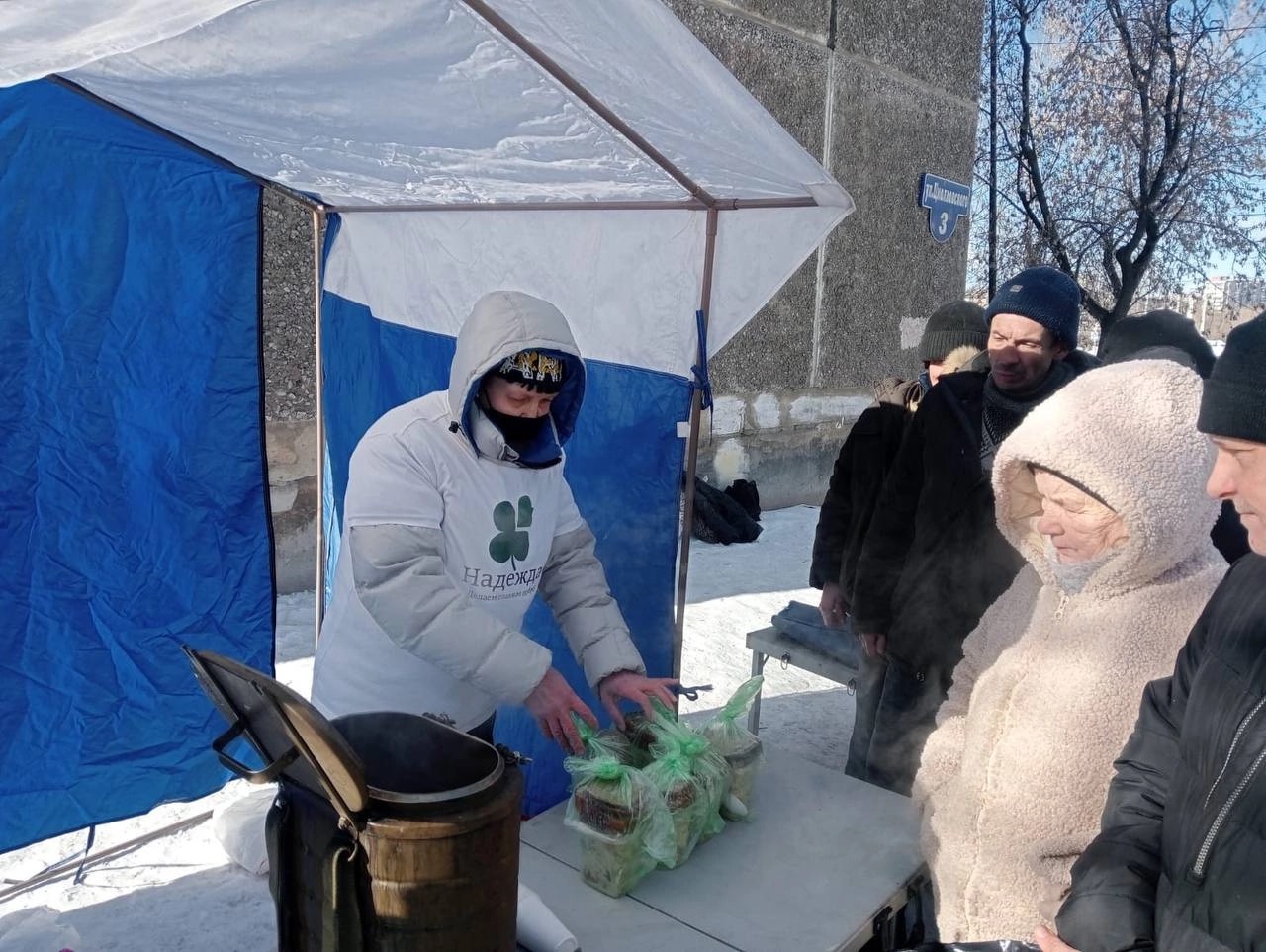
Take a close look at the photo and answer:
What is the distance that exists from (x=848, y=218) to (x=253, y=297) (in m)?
6.95

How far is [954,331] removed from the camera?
3.36 metres

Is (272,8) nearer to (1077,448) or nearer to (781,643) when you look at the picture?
(1077,448)

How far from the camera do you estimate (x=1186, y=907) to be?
1159 millimetres

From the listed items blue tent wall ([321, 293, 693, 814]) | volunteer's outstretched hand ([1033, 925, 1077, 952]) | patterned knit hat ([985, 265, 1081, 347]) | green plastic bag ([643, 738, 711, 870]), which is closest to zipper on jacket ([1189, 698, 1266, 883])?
volunteer's outstretched hand ([1033, 925, 1077, 952])

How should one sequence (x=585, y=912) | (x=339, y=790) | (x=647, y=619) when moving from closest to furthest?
(x=339, y=790) < (x=585, y=912) < (x=647, y=619)

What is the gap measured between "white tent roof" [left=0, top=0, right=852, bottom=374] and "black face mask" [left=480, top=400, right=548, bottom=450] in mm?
665

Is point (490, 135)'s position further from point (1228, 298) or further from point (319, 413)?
point (1228, 298)

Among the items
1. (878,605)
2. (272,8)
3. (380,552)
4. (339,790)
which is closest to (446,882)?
(339,790)

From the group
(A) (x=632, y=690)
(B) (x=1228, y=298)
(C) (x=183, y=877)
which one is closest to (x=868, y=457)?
(A) (x=632, y=690)

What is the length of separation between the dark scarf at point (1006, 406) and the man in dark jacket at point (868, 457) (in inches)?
28.1

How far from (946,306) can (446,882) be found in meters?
2.86

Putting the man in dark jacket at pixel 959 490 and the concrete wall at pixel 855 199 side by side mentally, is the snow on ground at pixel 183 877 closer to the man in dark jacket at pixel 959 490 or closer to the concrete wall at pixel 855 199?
the man in dark jacket at pixel 959 490

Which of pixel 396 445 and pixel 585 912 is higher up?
pixel 396 445

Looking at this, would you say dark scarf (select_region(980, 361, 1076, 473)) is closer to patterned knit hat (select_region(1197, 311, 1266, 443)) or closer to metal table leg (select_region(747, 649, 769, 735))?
patterned knit hat (select_region(1197, 311, 1266, 443))
